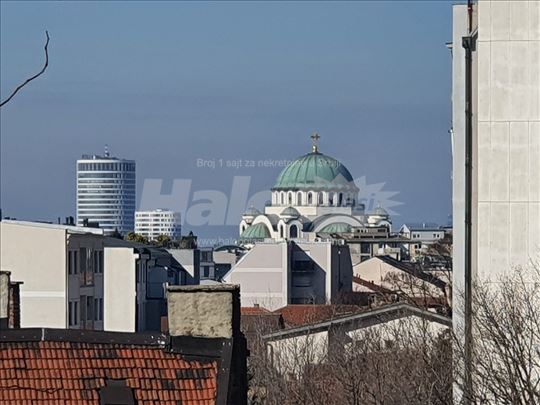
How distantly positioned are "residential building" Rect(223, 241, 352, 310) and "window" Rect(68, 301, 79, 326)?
73.0 m

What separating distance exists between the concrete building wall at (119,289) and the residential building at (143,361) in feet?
165

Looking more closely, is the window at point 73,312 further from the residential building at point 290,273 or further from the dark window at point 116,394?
the residential building at point 290,273

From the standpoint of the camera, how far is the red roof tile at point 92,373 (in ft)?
48.1

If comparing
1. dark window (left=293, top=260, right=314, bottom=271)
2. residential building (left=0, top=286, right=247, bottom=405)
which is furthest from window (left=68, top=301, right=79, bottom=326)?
dark window (left=293, top=260, right=314, bottom=271)

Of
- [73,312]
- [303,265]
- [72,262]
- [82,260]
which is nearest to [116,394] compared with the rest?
[73,312]

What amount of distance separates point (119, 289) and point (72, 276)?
16.9 ft

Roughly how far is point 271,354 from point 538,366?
78.7 ft

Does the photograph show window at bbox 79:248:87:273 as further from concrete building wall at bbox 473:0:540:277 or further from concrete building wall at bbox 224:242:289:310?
concrete building wall at bbox 224:242:289:310

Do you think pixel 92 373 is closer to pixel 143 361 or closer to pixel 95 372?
pixel 95 372

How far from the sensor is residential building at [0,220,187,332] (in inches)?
2414

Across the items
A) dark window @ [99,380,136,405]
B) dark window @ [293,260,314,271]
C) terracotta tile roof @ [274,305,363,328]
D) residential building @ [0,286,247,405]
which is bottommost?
terracotta tile roof @ [274,305,363,328]

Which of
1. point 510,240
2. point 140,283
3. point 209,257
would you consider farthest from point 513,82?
point 209,257

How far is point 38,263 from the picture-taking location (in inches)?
2442

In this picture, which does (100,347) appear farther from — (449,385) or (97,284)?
(97,284)
